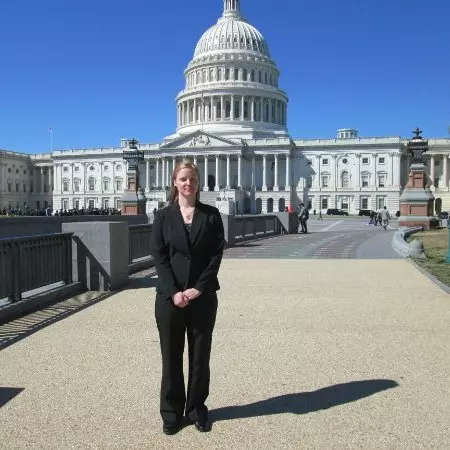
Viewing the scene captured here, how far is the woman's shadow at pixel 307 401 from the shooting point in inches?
178

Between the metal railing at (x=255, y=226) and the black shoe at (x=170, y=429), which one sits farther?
the metal railing at (x=255, y=226)

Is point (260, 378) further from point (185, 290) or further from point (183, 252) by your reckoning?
point (183, 252)

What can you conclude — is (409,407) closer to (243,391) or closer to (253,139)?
(243,391)

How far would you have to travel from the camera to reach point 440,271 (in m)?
13.7

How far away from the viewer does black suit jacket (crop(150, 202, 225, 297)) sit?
418cm

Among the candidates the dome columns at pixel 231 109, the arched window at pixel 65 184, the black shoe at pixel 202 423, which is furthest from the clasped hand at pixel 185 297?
the arched window at pixel 65 184

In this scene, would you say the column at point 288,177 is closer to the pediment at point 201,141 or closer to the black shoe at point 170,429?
the pediment at point 201,141

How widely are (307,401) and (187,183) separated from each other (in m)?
2.19

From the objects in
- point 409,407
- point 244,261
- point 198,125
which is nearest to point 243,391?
point 409,407

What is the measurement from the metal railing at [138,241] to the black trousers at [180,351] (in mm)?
9574

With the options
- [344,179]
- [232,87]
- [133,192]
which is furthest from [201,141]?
[133,192]

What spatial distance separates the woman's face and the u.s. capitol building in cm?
9843

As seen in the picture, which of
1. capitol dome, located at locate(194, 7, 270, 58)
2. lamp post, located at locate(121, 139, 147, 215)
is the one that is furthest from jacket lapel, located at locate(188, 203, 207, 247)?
capitol dome, located at locate(194, 7, 270, 58)

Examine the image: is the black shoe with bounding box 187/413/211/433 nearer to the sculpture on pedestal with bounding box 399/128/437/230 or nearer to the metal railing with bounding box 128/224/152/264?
the metal railing with bounding box 128/224/152/264
